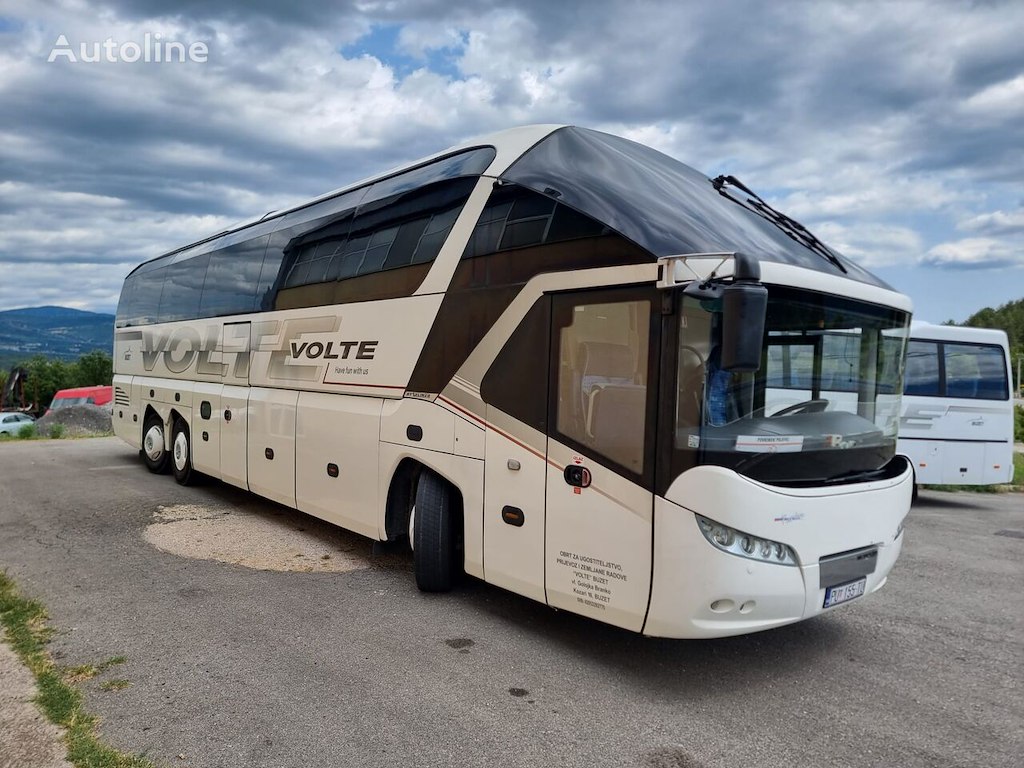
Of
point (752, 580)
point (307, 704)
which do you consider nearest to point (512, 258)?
point (752, 580)

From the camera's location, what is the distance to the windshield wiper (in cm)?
498

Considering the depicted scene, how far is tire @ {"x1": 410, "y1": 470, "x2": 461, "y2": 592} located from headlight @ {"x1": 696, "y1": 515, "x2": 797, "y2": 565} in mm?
2367

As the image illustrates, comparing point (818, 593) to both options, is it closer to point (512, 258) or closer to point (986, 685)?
point (986, 685)

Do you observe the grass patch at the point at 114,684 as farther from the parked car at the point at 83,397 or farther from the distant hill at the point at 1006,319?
the distant hill at the point at 1006,319

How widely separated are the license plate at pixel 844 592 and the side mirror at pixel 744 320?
5.25ft

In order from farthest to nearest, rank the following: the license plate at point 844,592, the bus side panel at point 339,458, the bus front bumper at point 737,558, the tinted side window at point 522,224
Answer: the bus side panel at point 339,458, the tinted side window at point 522,224, the license plate at point 844,592, the bus front bumper at point 737,558

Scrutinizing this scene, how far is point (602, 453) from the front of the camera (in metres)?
4.46

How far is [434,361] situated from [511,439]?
1.12 m

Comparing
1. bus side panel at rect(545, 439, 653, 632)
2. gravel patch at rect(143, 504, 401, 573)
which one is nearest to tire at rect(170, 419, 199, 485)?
gravel patch at rect(143, 504, 401, 573)

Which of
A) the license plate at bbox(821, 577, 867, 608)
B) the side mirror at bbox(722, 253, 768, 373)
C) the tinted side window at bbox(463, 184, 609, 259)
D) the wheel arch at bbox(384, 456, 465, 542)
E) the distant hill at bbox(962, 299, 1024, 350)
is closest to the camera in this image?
the side mirror at bbox(722, 253, 768, 373)

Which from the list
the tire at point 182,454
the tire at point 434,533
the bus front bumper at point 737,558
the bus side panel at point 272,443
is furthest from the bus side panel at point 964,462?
the tire at point 182,454

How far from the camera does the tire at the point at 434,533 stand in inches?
228

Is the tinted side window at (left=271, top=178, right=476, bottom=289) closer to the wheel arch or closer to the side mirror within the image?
the wheel arch

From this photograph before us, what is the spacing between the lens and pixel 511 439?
5086 mm
